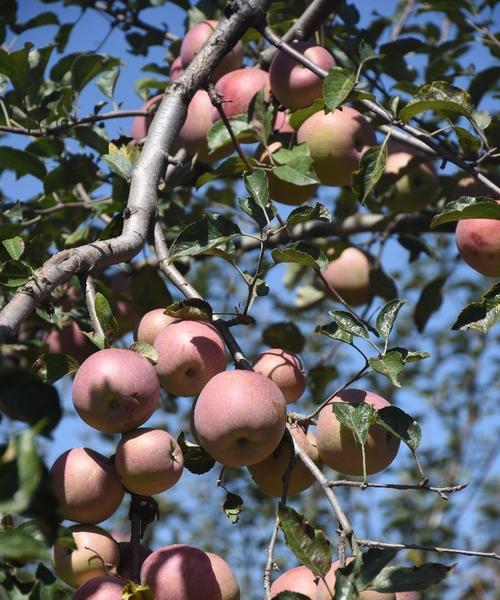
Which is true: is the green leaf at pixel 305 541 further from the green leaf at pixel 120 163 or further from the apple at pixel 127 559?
the green leaf at pixel 120 163

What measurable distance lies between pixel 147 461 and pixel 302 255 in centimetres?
42

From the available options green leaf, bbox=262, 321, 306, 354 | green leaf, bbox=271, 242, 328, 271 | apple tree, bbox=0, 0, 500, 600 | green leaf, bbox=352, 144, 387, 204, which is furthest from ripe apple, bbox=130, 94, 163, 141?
green leaf, bbox=271, 242, 328, 271

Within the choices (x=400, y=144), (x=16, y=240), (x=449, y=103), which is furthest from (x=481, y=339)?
(x=16, y=240)

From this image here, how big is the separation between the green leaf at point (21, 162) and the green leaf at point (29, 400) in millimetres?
1349

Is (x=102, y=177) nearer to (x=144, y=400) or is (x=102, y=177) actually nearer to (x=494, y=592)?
(x=144, y=400)

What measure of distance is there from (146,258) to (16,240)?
0.74m

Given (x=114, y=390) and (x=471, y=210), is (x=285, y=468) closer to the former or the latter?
(x=114, y=390)

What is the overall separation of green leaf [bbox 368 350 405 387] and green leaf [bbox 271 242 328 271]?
194mm

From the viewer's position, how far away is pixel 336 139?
1711 mm

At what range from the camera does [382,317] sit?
4.52 ft

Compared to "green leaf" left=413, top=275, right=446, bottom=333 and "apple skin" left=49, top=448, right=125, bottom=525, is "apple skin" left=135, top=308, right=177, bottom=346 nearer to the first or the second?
"apple skin" left=49, top=448, right=125, bottom=525

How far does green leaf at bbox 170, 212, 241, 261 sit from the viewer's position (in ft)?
4.51

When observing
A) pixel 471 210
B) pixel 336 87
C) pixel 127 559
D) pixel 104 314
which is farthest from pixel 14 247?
pixel 471 210

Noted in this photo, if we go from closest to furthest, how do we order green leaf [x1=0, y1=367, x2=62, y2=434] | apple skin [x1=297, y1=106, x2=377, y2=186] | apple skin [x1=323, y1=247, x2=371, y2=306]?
green leaf [x1=0, y1=367, x2=62, y2=434] < apple skin [x1=297, y1=106, x2=377, y2=186] < apple skin [x1=323, y1=247, x2=371, y2=306]
